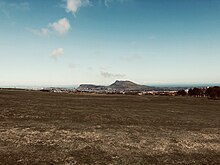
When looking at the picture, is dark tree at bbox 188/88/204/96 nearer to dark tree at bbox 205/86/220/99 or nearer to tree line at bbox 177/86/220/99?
tree line at bbox 177/86/220/99

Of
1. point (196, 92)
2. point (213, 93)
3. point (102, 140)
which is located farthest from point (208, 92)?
point (102, 140)

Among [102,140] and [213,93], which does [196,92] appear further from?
[102,140]

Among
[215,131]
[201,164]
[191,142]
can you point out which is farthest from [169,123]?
[201,164]

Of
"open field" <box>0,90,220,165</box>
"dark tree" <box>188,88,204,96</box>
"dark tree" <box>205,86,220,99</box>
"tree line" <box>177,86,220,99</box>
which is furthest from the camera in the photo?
Result: "dark tree" <box>188,88,204,96</box>

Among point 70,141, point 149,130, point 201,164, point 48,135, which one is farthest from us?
point 149,130

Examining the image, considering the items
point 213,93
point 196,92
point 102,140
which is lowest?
point 102,140

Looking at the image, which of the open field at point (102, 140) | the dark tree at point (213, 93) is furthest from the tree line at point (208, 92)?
the open field at point (102, 140)

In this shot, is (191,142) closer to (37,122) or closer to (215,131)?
(215,131)

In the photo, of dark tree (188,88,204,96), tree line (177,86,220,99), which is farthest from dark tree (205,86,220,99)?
dark tree (188,88,204,96)

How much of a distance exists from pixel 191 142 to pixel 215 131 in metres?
5.92

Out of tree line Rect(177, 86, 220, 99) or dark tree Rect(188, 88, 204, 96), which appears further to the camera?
dark tree Rect(188, 88, 204, 96)

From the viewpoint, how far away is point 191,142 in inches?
805

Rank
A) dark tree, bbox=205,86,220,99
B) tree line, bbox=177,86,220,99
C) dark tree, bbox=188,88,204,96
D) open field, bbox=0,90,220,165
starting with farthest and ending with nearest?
dark tree, bbox=188,88,204,96 < tree line, bbox=177,86,220,99 < dark tree, bbox=205,86,220,99 < open field, bbox=0,90,220,165

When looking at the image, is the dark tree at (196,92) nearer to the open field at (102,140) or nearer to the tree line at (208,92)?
the tree line at (208,92)
